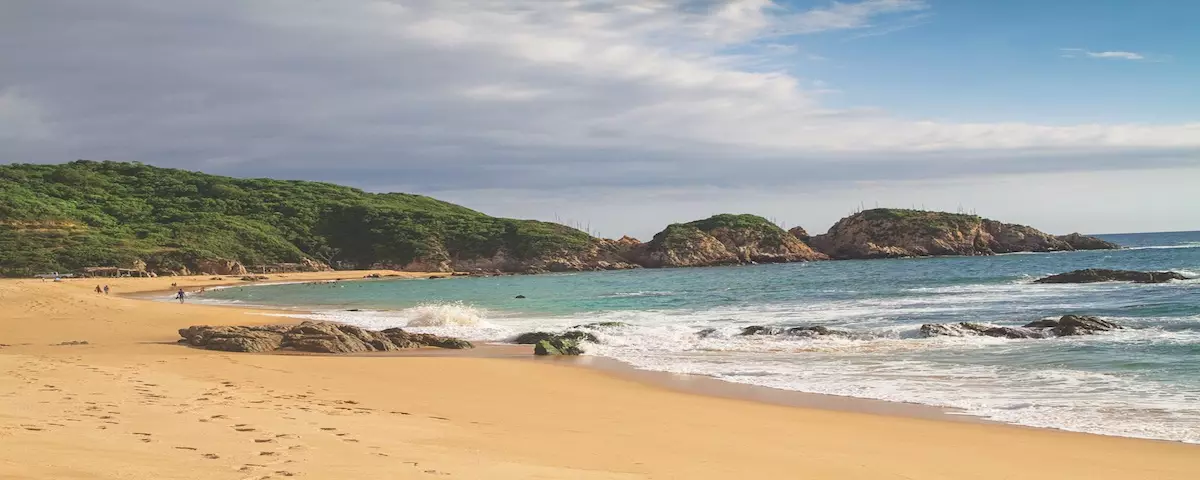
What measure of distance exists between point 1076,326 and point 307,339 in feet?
58.4

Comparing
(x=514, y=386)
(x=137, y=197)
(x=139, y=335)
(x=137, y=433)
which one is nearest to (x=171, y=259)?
(x=137, y=197)

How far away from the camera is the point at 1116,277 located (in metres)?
37.8

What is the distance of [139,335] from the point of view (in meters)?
20.4

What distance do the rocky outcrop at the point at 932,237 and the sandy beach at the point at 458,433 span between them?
313 ft

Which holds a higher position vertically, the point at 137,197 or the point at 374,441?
the point at 137,197

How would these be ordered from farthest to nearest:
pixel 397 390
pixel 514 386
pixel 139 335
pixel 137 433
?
pixel 139 335 < pixel 514 386 < pixel 397 390 < pixel 137 433

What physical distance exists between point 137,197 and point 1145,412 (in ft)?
360

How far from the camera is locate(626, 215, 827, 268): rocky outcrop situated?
321ft

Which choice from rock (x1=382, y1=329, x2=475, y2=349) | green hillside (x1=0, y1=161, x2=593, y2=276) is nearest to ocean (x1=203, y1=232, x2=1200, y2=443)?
rock (x1=382, y1=329, x2=475, y2=349)

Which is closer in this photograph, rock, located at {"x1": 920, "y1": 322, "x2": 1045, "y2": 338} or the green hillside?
rock, located at {"x1": 920, "y1": 322, "x2": 1045, "y2": 338}

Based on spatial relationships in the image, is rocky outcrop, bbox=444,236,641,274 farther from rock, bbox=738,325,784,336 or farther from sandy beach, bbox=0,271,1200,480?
sandy beach, bbox=0,271,1200,480

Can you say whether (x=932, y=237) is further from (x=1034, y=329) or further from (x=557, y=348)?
(x=557, y=348)

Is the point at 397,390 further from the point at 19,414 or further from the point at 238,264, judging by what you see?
the point at 238,264

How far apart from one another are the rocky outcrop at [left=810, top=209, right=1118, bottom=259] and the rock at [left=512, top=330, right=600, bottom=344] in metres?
87.7
